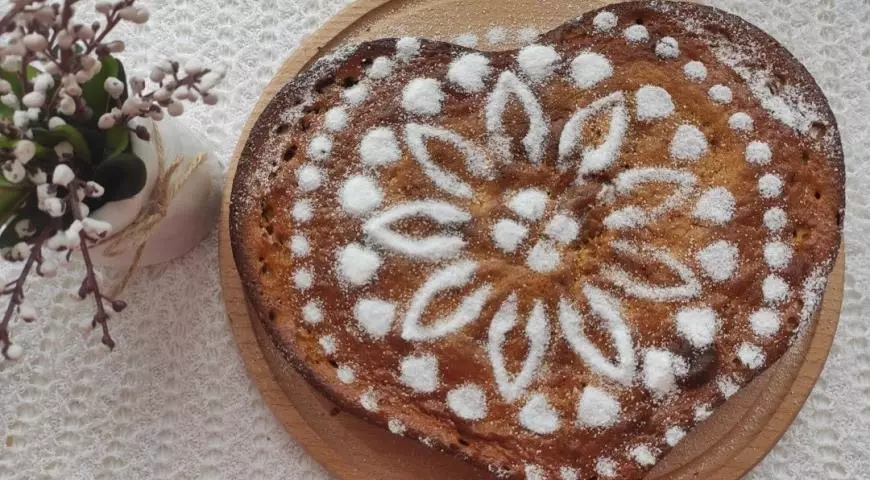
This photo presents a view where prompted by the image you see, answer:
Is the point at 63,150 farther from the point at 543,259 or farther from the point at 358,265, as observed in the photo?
the point at 543,259

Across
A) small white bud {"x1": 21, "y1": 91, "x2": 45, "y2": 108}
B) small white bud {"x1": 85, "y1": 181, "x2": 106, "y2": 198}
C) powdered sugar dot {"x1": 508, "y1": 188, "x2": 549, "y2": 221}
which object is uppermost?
small white bud {"x1": 21, "y1": 91, "x2": 45, "y2": 108}

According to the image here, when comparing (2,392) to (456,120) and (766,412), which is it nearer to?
(456,120)

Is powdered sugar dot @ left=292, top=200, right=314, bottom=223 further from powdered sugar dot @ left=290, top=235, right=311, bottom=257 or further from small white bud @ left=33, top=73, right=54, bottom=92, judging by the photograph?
small white bud @ left=33, top=73, right=54, bottom=92

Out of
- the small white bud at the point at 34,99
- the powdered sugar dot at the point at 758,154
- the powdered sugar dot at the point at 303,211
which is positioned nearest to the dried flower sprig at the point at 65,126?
the small white bud at the point at 34,99

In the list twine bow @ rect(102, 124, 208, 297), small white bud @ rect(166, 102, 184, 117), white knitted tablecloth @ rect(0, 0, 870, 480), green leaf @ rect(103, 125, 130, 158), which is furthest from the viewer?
white knitted tablecloth @ rect(0, 0, 870, 480)

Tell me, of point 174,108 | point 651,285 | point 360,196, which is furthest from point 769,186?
point 174,108

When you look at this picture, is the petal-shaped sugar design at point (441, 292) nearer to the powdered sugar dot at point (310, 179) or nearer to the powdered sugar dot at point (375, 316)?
the powdered sugar dot at point (375, 316)

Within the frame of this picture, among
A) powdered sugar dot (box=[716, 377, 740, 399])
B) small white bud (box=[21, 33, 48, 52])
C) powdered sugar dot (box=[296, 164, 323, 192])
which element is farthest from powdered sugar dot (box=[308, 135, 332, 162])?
powdered sugar dot (box=[716, 377, 740, 399])
